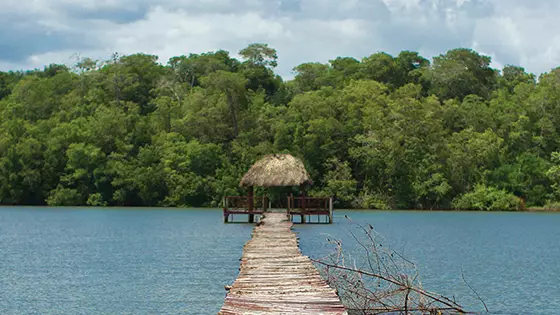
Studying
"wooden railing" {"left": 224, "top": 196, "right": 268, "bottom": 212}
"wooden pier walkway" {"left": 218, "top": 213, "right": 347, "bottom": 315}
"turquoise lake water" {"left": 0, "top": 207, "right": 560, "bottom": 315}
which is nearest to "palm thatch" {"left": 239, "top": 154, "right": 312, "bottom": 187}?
"wooden railing" {"left": 224, "top": 196, "right": 268, "bottom": 212}

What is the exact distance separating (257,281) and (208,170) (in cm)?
4438

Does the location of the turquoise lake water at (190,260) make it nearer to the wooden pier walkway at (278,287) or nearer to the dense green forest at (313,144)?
the wooden pier walkway at (278,287)

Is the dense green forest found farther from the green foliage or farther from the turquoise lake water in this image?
the turquoise lake water

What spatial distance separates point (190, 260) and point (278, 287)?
10.4m

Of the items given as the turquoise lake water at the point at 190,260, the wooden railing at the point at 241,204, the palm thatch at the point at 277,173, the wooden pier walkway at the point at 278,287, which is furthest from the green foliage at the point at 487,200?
the wooden pier walkway at the point at 278,287

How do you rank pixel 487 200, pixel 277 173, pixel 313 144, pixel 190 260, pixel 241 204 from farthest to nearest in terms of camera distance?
1. pixel 313 144
2. pixel 487 200
3. pixel 241 204
4. pixel 277 173
5. pixel 190 260

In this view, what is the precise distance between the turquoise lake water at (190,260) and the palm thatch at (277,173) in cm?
235

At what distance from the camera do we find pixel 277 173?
115 feet

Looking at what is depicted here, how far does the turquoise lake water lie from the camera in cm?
1579

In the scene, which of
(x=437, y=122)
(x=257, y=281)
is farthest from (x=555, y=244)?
(x=437, y=122)

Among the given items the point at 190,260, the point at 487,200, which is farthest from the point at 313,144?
the point at 190,260

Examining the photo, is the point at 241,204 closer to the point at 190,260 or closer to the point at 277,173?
the point at 277,173

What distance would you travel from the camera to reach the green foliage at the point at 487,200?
53.3m

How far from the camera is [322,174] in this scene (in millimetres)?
55250
